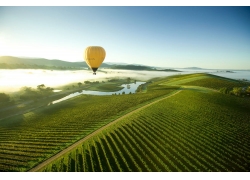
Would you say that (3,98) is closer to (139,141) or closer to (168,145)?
(139,141)

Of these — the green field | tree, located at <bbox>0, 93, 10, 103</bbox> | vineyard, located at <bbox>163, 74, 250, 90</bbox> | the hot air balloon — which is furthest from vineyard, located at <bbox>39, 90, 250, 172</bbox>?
tree, located at <bbox>0, 93, 10, 103</bbox>

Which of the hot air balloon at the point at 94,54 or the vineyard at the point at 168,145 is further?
the hot air balloon at the point at 94,54

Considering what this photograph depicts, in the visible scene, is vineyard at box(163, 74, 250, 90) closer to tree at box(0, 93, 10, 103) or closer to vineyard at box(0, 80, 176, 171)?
vineyard at box(0, 80, 176, 171)

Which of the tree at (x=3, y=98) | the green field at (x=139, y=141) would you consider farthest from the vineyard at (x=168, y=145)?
the tree at (x=3, y=98)

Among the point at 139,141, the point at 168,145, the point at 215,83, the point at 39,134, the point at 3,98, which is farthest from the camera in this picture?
the point at 215,83

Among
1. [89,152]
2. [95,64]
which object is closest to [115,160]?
[89,152]

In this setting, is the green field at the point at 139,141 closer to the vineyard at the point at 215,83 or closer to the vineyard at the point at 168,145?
the vineyard at the point at 168,145

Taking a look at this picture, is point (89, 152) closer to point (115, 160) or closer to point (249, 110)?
point (115, 160)

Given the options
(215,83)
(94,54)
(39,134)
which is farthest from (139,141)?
(215,83)
